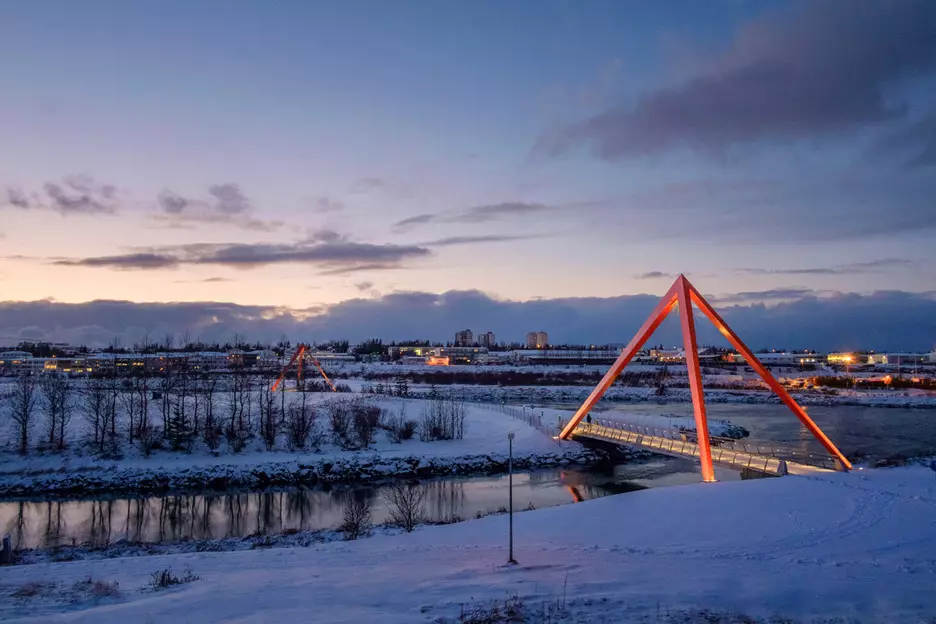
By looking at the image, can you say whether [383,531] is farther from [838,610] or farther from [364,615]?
[838,610]

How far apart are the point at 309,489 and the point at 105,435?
59.1ft

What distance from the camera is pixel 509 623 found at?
9820 mm

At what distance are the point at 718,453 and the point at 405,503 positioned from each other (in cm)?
1442

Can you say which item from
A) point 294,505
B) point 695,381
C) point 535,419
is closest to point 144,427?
point 294,505

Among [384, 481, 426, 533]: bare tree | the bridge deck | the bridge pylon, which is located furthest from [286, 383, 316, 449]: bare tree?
the bridge pylon

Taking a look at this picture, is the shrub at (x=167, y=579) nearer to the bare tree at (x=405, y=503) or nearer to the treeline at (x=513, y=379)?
the bare tree at (x=405, y=503)

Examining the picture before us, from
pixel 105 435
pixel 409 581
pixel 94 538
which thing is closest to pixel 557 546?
pixel 409 581

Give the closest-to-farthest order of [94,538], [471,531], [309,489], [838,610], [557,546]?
[838,610] → [557,546] → [471,531] → [94,538] → [309,489]

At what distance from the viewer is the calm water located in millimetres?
24578

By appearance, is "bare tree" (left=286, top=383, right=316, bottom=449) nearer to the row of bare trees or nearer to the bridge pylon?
the row of bare trees

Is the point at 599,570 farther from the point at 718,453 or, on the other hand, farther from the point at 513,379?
the point at 513,379

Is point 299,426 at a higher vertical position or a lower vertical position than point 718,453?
lower

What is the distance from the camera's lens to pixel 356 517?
24797 millimetres

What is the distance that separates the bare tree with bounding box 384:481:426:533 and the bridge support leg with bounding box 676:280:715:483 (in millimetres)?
12158
